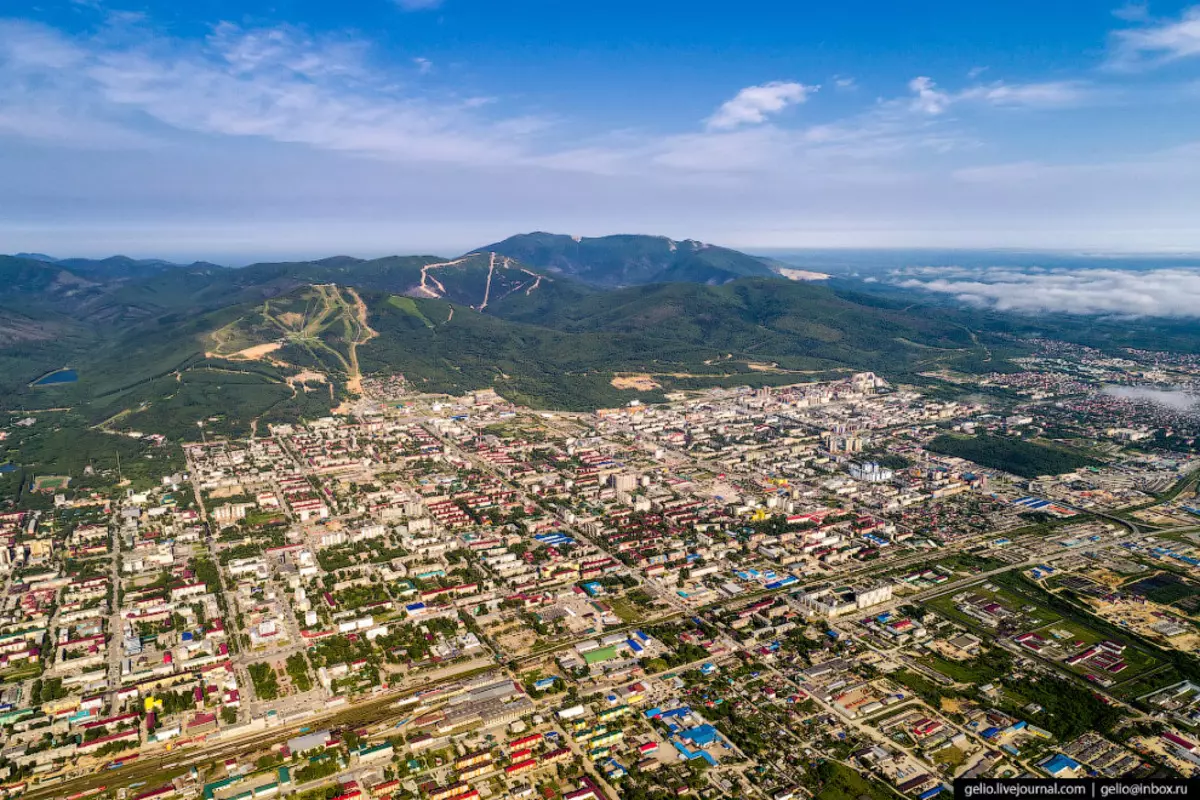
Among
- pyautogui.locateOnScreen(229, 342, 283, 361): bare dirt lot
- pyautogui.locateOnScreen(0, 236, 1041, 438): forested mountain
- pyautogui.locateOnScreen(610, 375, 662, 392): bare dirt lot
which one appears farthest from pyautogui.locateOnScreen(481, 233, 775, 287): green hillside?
pyautogui.locateOnScreen(229, 342, 283, 361): bare dirt lot

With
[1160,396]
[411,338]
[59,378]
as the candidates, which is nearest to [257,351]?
[411,338]

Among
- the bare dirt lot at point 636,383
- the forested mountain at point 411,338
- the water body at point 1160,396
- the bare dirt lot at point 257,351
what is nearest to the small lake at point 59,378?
the forested mountain at point 411,338

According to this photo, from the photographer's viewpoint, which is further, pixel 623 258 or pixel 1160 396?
pixel 623 258

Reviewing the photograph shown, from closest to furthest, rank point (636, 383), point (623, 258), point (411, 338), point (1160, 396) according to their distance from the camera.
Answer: point (1160, 396)
point (636, 383)
point (411, 338)
point (623, 258)

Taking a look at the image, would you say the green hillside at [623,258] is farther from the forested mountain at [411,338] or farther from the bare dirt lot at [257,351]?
the bare dirt lot at [257,351]

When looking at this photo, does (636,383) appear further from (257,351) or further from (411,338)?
(257,351)

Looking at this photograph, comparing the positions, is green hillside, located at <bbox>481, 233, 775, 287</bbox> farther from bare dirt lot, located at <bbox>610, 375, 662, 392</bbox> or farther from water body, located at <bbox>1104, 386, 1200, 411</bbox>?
water body, located at <bbox>1104, 386, 1200, 411</bbox>
